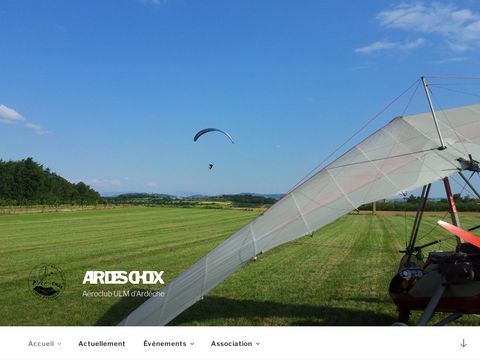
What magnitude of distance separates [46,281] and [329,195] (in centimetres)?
826

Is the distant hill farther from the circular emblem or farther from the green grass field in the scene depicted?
the circular emblem

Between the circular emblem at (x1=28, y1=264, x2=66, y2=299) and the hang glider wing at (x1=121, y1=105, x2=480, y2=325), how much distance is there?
15.5 feet

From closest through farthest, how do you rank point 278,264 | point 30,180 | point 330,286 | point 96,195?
point 330,286 → point 278,264 → point 30,180 → point 96,195

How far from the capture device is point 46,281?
10.7m

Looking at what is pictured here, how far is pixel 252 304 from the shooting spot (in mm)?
8055

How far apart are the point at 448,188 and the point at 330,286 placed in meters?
4.42

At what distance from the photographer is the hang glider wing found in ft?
15.4
